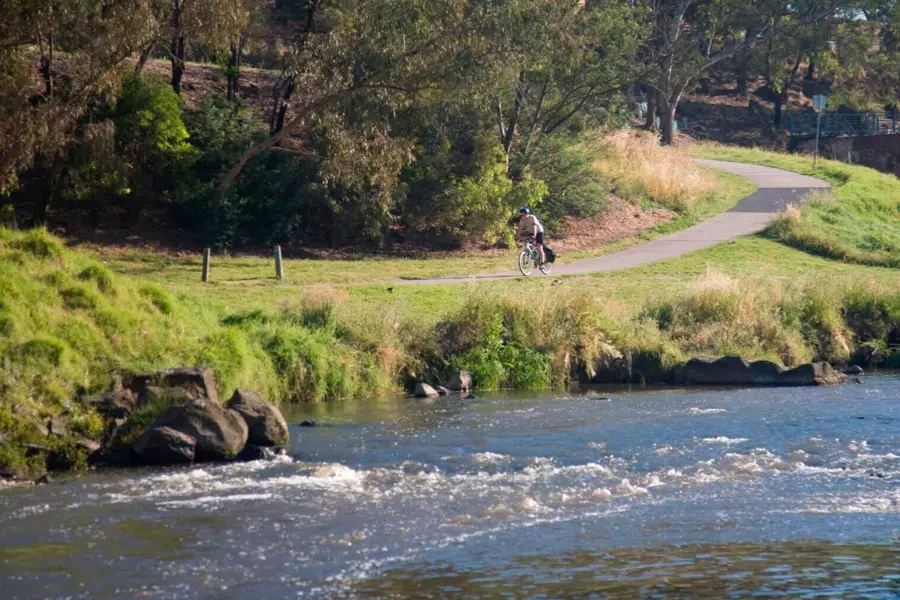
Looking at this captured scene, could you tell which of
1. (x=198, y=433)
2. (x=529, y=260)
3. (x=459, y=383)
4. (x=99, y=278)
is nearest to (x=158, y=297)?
(x=99, y=278)

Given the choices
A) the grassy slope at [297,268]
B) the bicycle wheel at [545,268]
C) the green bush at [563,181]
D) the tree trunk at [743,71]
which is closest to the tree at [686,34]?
the tree trunk at [743,71]

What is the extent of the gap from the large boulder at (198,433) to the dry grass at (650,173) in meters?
31.6

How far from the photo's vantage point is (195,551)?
11.9m

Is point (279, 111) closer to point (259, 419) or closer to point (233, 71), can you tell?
point (233, 71)

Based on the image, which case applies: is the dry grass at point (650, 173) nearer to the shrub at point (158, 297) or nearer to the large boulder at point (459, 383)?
the large boulder at point (459, 383)

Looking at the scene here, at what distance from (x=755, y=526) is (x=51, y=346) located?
399 inches

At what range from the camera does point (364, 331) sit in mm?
23266

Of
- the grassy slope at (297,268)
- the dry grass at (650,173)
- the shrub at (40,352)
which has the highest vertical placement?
the dry grass at (650,173)

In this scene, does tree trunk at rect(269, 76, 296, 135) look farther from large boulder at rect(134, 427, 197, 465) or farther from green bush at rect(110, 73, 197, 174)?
large boulder at rect(134, 427, 197, 465)

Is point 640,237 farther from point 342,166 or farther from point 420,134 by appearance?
point 342,166

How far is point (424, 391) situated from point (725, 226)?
23.6m

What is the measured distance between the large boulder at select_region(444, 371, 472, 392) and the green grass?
19.5 m

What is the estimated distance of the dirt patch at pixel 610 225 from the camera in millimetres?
40062

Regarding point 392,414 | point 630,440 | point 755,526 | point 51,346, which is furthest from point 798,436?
point 51,346
